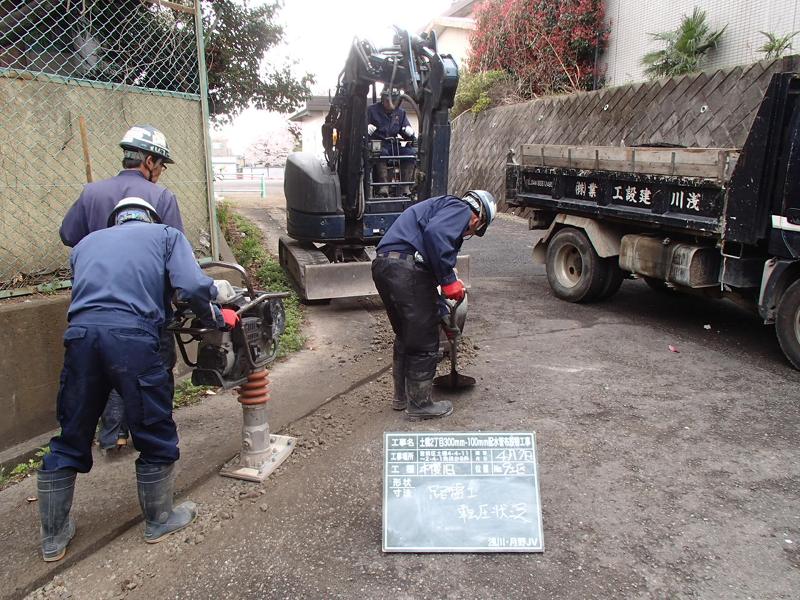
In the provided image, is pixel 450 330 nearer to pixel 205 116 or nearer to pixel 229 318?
pixel 229 318

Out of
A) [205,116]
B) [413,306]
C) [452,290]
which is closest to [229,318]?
[413,306]

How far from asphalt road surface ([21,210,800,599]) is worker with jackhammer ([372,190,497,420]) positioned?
0.40 metres

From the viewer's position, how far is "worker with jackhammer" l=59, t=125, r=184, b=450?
147 inches

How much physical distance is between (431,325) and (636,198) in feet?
11.6

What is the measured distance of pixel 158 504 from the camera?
10.1 ft

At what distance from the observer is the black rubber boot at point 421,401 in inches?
177

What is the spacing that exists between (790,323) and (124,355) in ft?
17.4

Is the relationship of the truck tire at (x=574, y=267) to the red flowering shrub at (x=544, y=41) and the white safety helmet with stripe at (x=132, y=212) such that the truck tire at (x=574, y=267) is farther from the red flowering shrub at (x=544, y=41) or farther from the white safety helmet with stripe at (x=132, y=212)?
the red flowering shrub at (x=544, y=41)

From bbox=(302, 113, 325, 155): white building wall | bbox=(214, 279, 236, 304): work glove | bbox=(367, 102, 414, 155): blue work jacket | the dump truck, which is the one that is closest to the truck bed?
the dump truck

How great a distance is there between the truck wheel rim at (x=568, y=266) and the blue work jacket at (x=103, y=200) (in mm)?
5405

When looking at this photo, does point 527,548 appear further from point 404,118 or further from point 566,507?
point 404,118

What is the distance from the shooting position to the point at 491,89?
57.4 ft

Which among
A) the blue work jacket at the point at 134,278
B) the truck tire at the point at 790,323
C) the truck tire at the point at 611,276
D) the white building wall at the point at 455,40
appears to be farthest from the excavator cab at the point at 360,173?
the white building wall at the point at 455,40

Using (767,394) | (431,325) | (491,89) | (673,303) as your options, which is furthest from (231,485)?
(491,89)
